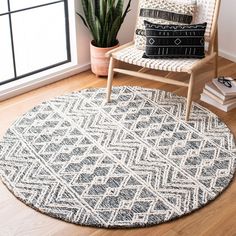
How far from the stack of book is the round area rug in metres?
0.12

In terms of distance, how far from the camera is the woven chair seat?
3.00 metres

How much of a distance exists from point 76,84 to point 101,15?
20.8 inches

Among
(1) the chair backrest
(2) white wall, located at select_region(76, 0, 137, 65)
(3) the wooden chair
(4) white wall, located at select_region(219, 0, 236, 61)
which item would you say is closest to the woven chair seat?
(3) the wooden chair

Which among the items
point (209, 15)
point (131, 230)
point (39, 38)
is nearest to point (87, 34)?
point (39, 38)

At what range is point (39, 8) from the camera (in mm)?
3557

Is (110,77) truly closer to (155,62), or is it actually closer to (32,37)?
(155,62)

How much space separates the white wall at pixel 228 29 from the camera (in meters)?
3.79

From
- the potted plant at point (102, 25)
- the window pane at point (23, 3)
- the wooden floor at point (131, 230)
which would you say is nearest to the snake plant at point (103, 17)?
the potted plant at point (102, 25)

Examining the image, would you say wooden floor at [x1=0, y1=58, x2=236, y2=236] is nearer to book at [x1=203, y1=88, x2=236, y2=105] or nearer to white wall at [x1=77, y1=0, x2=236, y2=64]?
book at [x1=203, y1=88, x2=236, y2=105]

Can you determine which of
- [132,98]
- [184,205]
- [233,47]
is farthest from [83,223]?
[233,47]

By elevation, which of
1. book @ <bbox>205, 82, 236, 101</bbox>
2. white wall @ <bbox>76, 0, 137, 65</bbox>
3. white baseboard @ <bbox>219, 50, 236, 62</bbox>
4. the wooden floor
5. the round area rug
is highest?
white wall @ <bbox>76, 0, 137, 65</bbox>

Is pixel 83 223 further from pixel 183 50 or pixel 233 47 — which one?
pixel 233 47

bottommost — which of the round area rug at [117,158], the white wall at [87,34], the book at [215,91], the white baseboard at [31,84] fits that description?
the round area rug at [117,158]

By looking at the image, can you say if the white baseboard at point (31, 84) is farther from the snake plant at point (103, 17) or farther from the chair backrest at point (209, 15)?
the chair backrest at point (209, 15)
